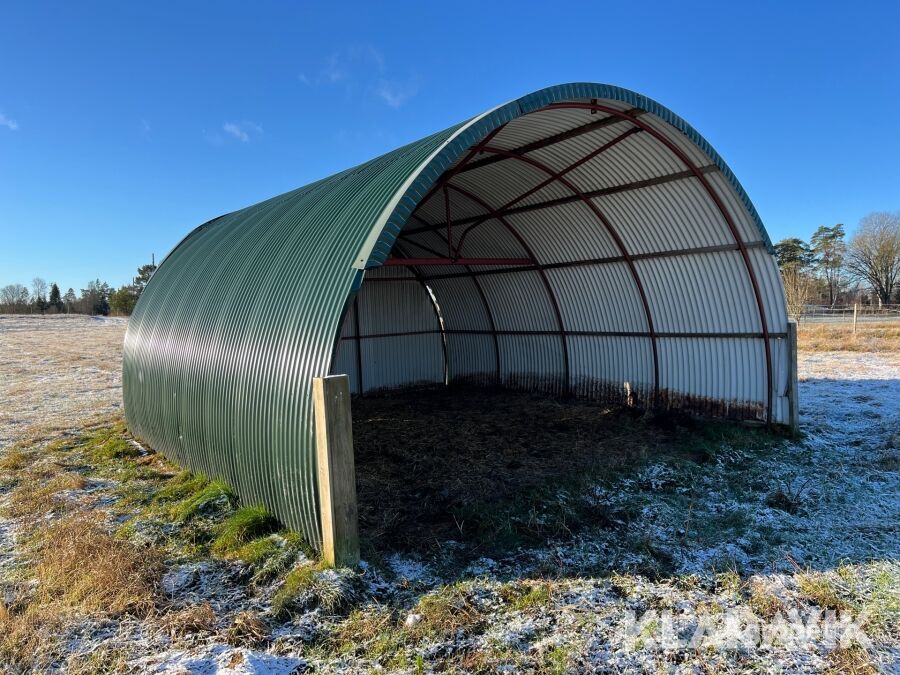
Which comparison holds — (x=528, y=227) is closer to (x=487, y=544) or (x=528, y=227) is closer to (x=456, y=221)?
(x=456, y=221)

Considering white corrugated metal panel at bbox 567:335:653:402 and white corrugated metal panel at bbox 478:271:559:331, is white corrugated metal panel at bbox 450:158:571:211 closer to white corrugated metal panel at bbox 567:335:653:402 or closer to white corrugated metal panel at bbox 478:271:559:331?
white corrugated metal panel at bbox 478:271:559:331

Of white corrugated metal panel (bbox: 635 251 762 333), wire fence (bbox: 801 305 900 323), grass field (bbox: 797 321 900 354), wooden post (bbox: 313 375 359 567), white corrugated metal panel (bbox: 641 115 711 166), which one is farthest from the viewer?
wire fence (bbox: 801 305 900 323)

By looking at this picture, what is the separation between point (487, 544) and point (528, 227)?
849 cm

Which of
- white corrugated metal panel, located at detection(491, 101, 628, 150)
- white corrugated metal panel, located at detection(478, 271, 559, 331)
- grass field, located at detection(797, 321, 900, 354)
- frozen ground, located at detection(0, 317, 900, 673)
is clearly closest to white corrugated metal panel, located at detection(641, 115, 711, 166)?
white corrugated metal panel, located at detection(491, 101, 628, 150)

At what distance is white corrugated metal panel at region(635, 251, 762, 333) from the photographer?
10156 mm

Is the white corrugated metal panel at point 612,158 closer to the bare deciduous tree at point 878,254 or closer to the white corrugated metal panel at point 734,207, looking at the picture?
the white corrugated metal panel at point 734,207

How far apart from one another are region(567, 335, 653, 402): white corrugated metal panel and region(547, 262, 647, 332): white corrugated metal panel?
1.16 feet

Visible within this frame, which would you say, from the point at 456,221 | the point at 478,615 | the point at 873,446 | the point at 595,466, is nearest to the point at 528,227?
the point at 456,221

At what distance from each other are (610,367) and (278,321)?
28.5 ft

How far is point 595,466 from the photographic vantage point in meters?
8.51

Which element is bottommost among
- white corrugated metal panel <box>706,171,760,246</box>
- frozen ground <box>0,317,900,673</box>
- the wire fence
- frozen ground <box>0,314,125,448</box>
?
frozen ground <box>0,317,900,673</box>

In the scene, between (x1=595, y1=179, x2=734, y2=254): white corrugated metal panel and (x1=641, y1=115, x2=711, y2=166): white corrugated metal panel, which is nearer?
(x1=641, y1=115, x2=711, y2=166): white corrugated metal panel

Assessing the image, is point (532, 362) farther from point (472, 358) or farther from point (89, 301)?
point (89, 301)

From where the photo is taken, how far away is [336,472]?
5.33 m
